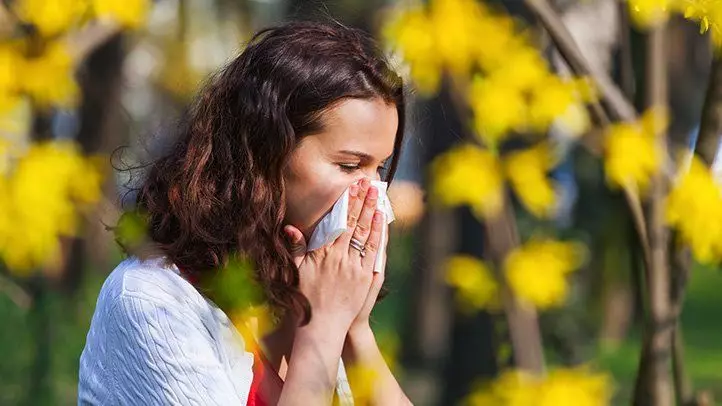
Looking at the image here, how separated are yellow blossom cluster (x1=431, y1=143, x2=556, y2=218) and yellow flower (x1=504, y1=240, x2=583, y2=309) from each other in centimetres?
14

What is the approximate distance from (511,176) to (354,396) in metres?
1.40

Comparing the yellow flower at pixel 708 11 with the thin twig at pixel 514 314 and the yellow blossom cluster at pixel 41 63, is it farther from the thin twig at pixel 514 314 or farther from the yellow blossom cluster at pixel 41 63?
the yellow blossom cluster at pixel 41 63

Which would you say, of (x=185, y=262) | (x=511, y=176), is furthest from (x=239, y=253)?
(x=511, y=176)

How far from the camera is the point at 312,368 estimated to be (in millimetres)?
1880

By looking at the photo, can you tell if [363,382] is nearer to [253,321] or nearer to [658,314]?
[253,321]

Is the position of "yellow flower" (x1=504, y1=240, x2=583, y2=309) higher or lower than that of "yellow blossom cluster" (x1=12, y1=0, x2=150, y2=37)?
A: lower

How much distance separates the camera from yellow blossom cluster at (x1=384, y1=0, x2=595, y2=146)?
3.16 m

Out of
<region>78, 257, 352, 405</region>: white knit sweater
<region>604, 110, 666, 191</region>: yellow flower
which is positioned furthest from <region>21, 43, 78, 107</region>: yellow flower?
<region>78, 257, 352, 405</region>: white knit sweater

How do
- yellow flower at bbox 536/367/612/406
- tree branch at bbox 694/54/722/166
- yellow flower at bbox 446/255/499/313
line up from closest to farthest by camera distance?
tree branch at bbox 694/54/722/166, yellow flower at bbox 536/367/612/406, yellow flower at bbox 446/255/499/313

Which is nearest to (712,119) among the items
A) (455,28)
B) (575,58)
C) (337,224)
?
(575,58)

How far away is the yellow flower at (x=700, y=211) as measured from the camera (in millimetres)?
2781

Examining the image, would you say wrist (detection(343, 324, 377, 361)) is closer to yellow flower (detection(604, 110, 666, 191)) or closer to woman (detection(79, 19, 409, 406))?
woman (detection(79, 19, 409, 406))

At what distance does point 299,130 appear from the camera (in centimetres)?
205

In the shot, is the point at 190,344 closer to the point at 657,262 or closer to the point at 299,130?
the point at 299,130
